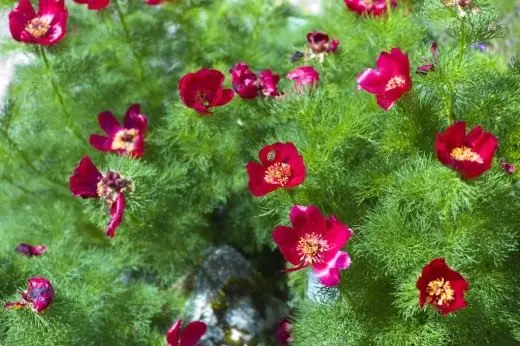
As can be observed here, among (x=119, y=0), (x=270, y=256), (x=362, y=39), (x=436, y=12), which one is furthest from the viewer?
(x=270, y=256)

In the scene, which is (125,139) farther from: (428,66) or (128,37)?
(428,66)

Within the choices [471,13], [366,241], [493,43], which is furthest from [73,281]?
[493,43]

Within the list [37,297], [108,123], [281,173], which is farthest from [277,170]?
[108,123]

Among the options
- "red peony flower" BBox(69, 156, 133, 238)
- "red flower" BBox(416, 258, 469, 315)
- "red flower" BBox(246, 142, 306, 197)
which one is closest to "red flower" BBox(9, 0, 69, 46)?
"red peony flower" BBox(69, 156, 133, 238)

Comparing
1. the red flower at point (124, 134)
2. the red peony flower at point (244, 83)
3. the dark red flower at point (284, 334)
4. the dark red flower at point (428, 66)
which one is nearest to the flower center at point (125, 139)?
the red flower at point (124, 134)

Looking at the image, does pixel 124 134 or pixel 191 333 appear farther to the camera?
pixel 124 134

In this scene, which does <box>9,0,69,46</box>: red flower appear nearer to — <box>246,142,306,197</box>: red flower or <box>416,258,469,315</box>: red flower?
<box>246,142,306,197</box>: red flower

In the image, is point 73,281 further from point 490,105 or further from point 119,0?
point 490,105
